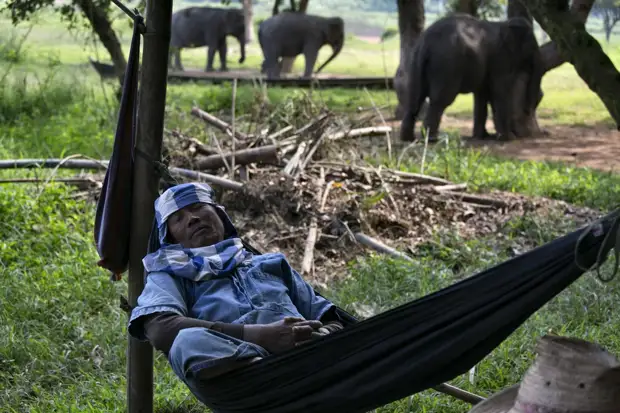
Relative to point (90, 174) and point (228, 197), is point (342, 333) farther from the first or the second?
point (90, 174)

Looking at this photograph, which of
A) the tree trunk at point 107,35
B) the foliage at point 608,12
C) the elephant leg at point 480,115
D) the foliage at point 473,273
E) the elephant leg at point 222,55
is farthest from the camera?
the foliage at point 608,12

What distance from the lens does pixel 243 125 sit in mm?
8500

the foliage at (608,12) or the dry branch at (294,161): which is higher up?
the foliage at (608,12)

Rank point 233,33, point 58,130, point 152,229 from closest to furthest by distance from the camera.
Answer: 1. point 152,229
2. point 58,130
3. point 233,33

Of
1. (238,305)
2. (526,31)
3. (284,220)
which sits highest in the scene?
(526,31)

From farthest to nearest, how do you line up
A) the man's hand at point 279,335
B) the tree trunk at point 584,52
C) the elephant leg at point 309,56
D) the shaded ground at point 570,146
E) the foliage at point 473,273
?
the elephant leg at point 309,56 → the shaded ground at point 570,146 → the tree trunk at point 584,52 → the foliage at point 473,273 → the man's hand at point 279,335

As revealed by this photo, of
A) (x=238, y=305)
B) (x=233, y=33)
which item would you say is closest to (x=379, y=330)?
(x=238, y=305)

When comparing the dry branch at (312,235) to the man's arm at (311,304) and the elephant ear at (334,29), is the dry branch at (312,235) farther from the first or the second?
the elephant ear at (334,29)

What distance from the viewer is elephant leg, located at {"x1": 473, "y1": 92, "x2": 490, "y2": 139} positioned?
12000 mm

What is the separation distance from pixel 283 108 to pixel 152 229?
4590 millimetres

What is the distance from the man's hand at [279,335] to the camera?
2.88m

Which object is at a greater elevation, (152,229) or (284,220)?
(152,229)

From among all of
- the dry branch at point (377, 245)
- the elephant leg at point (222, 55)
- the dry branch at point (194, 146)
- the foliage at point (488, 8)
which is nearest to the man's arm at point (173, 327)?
the dry branch at point (377, 245)

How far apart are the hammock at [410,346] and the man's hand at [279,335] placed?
21 cm
